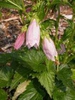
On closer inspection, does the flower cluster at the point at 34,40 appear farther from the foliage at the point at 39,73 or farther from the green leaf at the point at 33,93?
the green leaf at the point at 33,93

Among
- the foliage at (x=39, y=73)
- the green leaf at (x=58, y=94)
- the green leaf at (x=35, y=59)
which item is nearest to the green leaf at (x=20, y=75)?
the foliage at (x=39, y=73)

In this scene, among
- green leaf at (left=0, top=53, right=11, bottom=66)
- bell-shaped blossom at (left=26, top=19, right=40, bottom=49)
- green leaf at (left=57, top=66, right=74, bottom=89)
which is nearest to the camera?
bell-shaped blossom at (left=26, top=19, right=40, bottom=49)

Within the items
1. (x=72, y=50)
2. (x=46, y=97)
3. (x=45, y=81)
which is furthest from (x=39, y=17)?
(x=46, y=97)

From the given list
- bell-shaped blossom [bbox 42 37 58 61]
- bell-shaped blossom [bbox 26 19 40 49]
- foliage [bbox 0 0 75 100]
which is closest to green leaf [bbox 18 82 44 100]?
foliage [bbox 0 0 75 100]

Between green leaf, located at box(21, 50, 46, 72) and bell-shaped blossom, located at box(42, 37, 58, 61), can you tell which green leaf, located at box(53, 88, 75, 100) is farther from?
bell-shaped blossom, located at box(42, 37, 58, 61)

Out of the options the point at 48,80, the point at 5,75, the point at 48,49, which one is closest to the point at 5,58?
the point at 5,75

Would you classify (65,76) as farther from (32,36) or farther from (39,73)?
(32,36)
